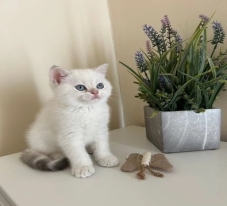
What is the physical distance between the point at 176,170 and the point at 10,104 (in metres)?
0.71

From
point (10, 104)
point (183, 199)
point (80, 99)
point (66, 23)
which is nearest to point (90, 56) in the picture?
point (66, 23)

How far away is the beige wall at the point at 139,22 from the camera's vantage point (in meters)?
0.86

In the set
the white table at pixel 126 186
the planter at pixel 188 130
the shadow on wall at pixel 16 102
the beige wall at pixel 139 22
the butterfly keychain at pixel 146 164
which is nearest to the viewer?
the white table at pixel 126 186

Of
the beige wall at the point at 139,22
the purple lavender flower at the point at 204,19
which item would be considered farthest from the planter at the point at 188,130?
the purple lavender flower at the point at 204,19

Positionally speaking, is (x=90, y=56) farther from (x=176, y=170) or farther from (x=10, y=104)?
(x=176, y=170)

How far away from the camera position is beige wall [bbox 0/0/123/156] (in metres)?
1.03

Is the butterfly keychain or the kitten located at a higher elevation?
the kitten

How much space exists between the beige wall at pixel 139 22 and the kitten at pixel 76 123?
14.8 inches

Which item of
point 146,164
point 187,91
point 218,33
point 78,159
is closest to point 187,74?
point 187,91

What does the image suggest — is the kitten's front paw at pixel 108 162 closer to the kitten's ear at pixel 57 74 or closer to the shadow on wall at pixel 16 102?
the kitten's ear at pixel 57 74

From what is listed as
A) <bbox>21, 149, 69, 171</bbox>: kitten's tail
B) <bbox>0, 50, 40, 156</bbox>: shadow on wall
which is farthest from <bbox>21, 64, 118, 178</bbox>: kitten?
<bbox>0, 50, 40, 156</bbox>: shadow on wall

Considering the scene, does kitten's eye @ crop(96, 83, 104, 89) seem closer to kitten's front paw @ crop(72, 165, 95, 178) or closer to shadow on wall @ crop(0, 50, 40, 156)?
kitten's front paw @ crop(72, 165, 95, 178)

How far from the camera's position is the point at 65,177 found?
0.68 metres

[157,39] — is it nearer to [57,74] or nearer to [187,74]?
[187,74]
